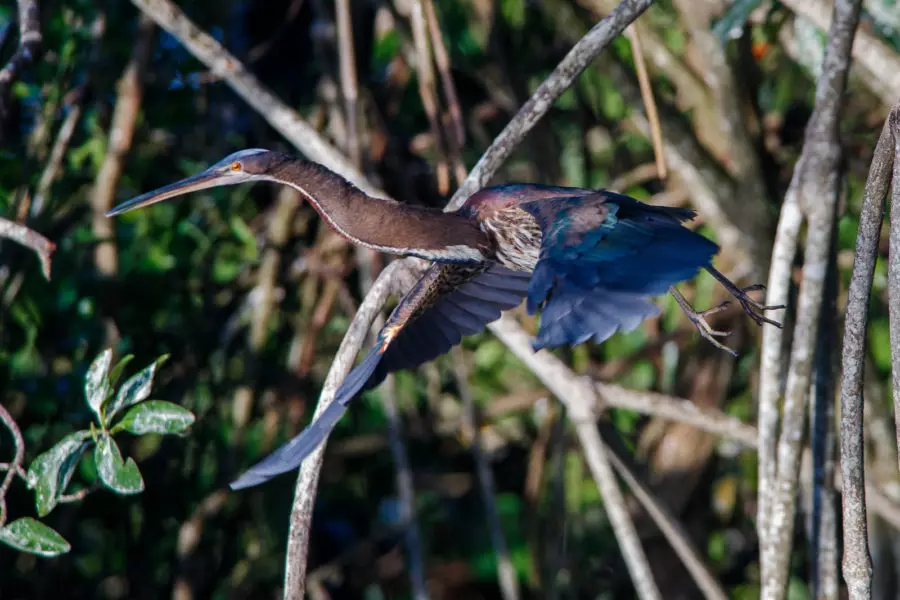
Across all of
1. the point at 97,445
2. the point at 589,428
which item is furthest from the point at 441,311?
the point at 97,445

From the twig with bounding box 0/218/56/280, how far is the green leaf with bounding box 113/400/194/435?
27 centimetres

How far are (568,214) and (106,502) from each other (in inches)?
75.0

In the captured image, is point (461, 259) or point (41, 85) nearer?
point (461, 259)

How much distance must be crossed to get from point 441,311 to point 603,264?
50 cm

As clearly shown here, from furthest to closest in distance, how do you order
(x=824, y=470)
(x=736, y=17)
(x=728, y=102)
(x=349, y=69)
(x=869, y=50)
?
(x=728, y=102), (x=349, y=69), (x=736, y=17), (x=869, y=50), (x=824, y=470)

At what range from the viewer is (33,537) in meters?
1.69

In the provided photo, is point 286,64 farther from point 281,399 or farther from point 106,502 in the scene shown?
point 106,502

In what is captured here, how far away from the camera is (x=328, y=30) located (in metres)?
3.33

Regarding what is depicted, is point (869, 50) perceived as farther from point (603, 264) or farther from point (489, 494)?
point (489, 494)

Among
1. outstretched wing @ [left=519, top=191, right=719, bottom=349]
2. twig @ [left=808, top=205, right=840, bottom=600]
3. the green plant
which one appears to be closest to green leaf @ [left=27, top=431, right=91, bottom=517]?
the green plant

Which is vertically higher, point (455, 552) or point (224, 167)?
point (224, 167)

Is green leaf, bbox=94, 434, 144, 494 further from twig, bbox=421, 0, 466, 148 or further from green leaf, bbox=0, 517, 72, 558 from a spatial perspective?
twig, bbox=421, 0, 466, 148

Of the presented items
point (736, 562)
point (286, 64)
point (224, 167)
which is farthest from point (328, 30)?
point (736, 562)

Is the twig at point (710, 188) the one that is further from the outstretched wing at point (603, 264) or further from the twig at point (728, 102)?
the outstretched wing at point (603, 264)
